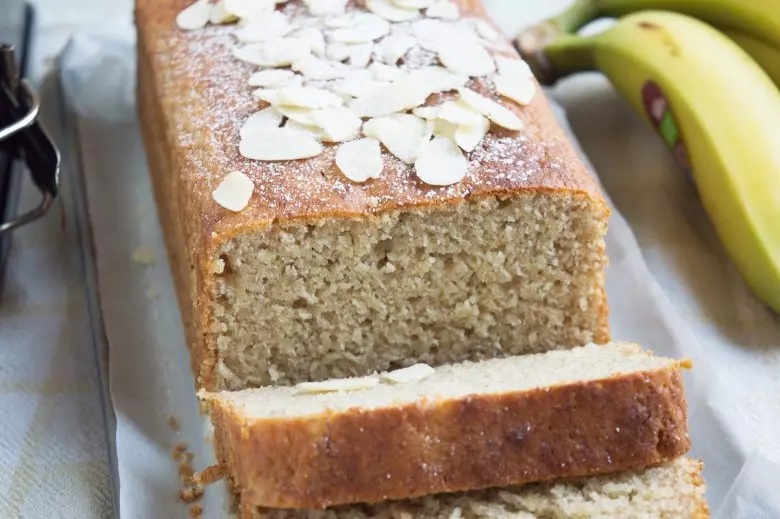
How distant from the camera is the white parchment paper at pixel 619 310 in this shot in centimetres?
216

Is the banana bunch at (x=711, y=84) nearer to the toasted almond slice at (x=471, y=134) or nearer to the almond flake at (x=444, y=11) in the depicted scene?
the almond flake at (x=444, y=11)

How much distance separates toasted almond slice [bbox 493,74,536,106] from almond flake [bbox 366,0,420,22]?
37cm

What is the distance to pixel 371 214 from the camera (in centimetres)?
201

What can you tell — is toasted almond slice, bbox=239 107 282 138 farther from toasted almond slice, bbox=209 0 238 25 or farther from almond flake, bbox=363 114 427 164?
toasted almond slice, bbox=209 0 238 25

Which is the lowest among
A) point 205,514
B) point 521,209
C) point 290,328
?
point 205,514

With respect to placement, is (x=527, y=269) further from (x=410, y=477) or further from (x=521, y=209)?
(x=410, y=477)

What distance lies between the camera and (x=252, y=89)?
7.73 feet

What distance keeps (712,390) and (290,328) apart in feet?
3.40

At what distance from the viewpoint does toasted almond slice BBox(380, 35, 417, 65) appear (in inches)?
96.4

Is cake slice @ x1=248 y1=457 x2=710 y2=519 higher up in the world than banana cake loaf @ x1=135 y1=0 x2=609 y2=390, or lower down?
lower down

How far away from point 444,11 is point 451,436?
1356 millimetres

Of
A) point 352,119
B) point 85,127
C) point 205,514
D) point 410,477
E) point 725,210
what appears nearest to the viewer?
point 410,477

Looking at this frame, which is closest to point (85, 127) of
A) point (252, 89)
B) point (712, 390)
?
point (252, 89)

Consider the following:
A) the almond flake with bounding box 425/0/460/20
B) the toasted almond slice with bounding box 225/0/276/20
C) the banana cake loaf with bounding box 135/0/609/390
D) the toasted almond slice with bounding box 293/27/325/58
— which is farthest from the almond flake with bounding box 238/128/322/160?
the almond flake with bounding box 425/0/460/20
